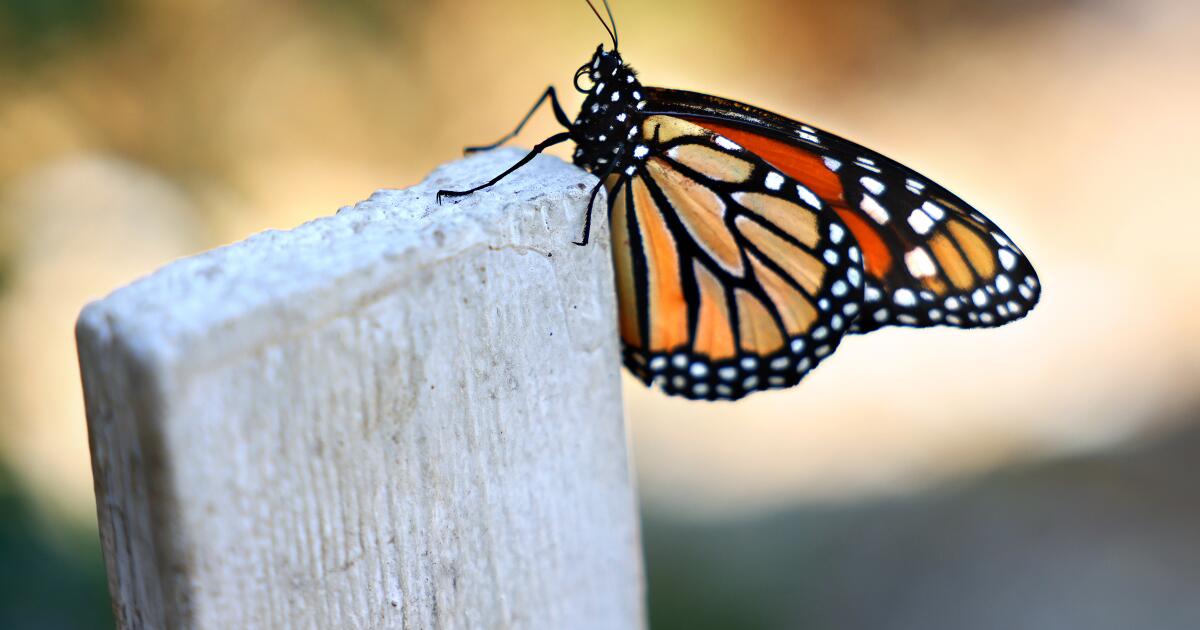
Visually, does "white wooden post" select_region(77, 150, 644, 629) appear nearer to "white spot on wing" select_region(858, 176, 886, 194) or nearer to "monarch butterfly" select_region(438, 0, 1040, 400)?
"monarch butterfly" select_region(438, 0, 1040, 400)

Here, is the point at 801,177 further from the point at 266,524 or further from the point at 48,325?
the point at 48,325

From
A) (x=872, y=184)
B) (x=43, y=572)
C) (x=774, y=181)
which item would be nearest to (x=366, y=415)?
(x=774, y=181)

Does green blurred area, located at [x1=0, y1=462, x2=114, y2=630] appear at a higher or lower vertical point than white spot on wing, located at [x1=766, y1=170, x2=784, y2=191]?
lower

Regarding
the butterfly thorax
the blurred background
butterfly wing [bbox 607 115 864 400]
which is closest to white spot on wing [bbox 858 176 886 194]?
butterfly wing [bbox 607 115 864 400]

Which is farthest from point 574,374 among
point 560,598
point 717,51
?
point 717,51

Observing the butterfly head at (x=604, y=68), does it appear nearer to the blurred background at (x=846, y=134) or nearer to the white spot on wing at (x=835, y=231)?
the white spot on wing at (x=835, y=231)
